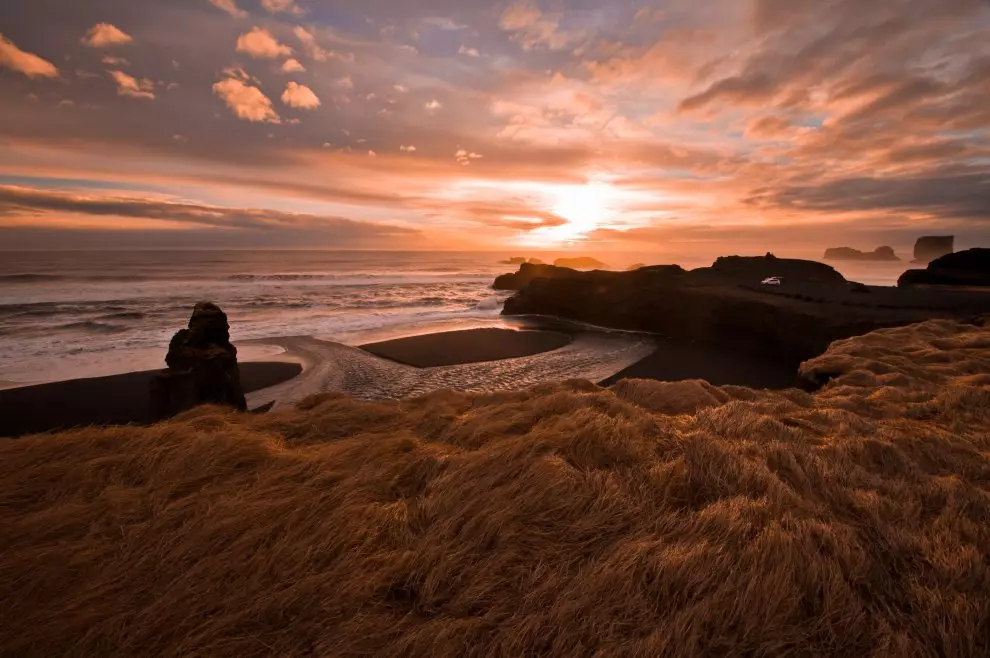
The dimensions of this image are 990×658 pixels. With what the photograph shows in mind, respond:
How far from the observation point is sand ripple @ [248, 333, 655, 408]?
1224 centimetres

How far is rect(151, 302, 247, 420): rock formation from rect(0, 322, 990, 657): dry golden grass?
14.4 ft

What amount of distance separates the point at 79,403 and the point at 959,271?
5132 cm

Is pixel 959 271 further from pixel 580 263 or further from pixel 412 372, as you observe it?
pixel 580 263

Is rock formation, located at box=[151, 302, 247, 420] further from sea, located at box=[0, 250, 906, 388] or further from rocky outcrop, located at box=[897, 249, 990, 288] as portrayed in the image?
rocky outcrop, located at box=[897, 249, 990, 288]

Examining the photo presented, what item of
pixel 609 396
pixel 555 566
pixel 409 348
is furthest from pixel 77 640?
pixel 409 348

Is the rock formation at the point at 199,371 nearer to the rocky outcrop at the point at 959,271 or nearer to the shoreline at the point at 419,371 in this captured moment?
the shoreline at the point at 419,371

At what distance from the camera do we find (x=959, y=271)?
96.7 feet

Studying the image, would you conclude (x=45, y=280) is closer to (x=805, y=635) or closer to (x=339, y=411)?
(x=339, y=411)

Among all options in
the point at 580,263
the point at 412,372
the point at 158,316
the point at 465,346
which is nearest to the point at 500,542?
the point at 412,372

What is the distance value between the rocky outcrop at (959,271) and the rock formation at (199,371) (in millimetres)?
42775

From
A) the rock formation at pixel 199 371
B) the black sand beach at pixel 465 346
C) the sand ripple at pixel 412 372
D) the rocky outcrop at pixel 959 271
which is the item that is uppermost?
the rocky outcrop at pixel 959 271

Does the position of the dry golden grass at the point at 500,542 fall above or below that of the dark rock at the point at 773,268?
below

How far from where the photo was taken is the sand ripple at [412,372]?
40.2 ft

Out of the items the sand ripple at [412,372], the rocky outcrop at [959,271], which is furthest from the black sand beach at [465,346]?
the rocky outcrop at [959,271]
